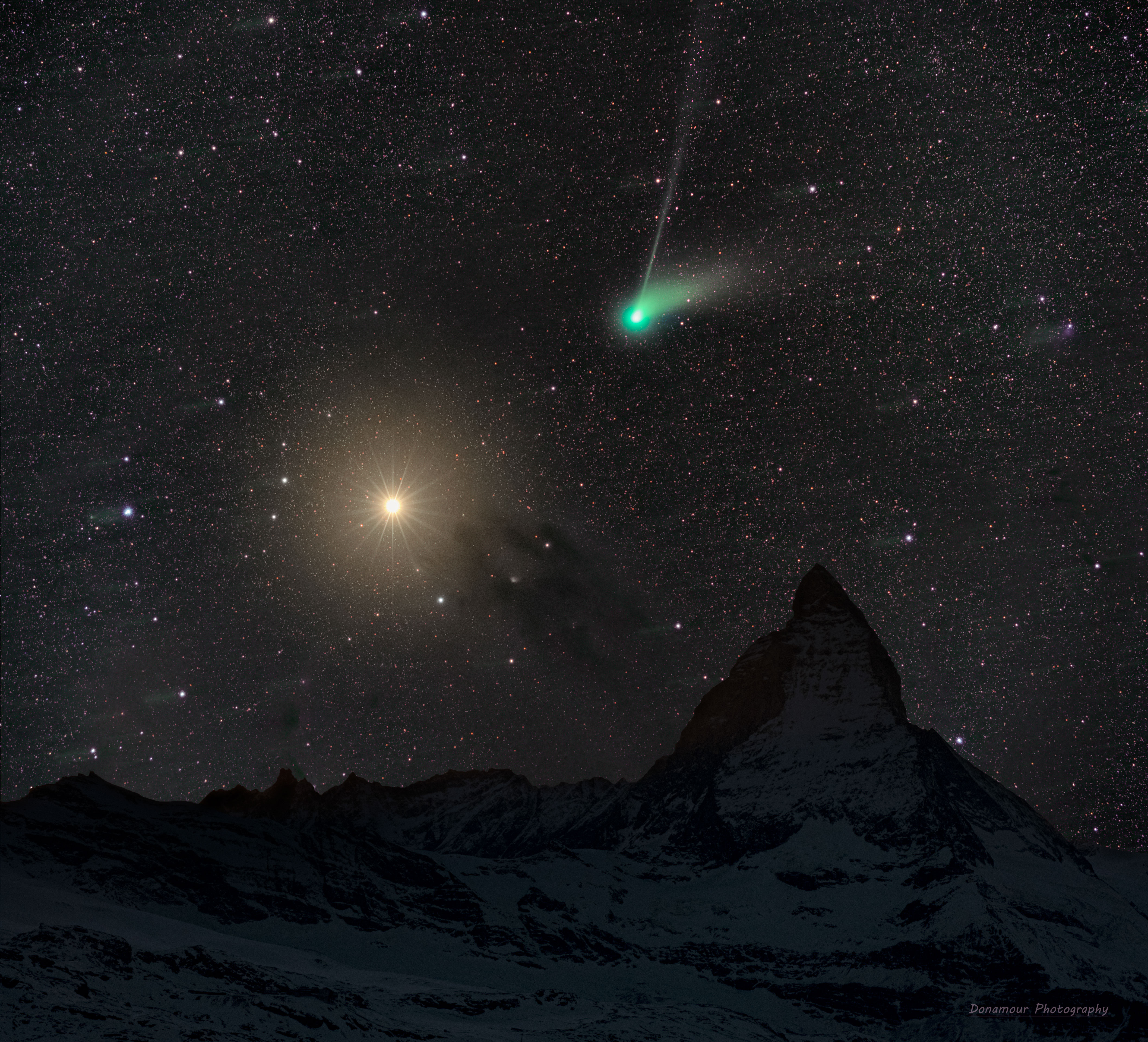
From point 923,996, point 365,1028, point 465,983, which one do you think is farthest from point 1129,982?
point 365,1028

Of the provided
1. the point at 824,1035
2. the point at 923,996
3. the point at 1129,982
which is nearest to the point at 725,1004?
the point at 824,1035

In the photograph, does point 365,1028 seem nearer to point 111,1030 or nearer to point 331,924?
point 111,1030

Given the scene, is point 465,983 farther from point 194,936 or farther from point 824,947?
point 824,947

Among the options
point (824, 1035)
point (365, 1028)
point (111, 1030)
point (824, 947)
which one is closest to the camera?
point (111, 1030)

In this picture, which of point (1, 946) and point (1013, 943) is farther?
point (1013, 943)

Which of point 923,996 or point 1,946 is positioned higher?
point 1,946

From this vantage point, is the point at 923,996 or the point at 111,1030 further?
the point at 923,996

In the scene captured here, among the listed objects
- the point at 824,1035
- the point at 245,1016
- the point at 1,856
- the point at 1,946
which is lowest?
the point at 824,1035

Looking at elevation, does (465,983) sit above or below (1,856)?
below

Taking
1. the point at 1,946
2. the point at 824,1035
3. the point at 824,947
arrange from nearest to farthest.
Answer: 1. the point at 1,946
2. the point at 824,1035
3. the point at 824,947
